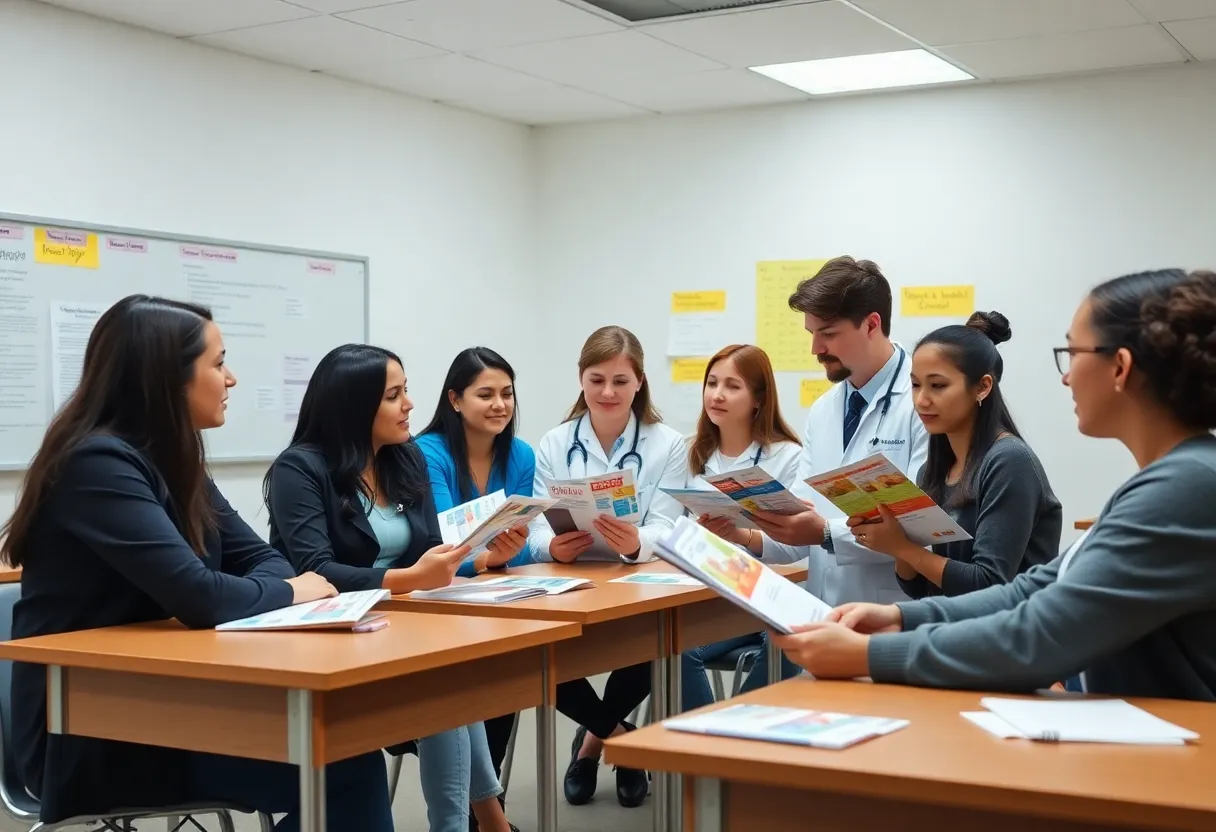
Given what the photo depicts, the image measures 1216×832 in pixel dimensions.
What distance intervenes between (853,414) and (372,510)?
4.23ft

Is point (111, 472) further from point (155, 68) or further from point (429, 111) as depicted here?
point (429, 111)

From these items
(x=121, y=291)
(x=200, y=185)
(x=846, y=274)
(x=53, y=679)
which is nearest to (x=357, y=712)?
(x=53, y=679)

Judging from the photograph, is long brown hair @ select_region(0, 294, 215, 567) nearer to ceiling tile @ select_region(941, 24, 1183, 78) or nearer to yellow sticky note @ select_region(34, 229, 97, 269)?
yellow sticky note @ select_region(34, 229, 97, 269)

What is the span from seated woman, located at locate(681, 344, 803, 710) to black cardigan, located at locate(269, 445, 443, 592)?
4.36 feet

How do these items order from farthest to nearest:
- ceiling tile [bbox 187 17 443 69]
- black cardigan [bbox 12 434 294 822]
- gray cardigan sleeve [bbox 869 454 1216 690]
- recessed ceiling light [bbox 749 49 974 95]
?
recessed ceiling light [bbox 749 49 974 95] → ceiling tile [bbox 187 17 443 69] → black cardigan [bbox 12 434 294 822] → gray cardigan sleeve [bbox 869 454 1216 690]

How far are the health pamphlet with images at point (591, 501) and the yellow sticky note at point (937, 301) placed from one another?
2389 millimetres

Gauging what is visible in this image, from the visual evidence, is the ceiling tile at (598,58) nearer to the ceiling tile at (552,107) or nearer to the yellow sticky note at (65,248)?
the ceiling tile at (552,107)

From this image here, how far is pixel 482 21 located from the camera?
15.1 ft

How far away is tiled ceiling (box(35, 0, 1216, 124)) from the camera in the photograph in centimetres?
443

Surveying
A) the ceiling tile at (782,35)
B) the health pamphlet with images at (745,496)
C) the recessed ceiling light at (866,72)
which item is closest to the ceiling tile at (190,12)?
the ceiling tile at (782,35)

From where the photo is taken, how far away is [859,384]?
346 centimetres

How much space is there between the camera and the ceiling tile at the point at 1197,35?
15.1 feet

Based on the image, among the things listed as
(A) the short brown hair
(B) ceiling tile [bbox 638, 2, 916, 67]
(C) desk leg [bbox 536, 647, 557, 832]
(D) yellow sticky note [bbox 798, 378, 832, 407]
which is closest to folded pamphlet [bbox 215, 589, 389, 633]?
(C) desk leg [bbox 536, 647, 557, 832]

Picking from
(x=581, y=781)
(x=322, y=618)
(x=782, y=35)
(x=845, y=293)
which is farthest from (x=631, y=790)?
(x=782, y=35)
